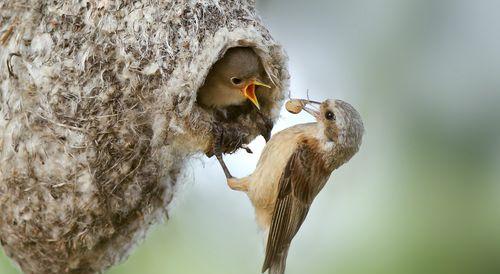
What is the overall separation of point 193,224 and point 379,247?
1.12m

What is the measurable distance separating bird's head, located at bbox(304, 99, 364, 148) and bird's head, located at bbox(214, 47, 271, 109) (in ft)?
0.86

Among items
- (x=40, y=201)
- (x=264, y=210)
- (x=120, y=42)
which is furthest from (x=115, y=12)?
(x=264, y=210)

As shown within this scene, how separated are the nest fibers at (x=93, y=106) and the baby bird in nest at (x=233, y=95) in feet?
0.49

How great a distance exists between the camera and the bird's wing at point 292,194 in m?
4.06

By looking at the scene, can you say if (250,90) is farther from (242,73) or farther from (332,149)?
(332,149)

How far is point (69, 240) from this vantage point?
3805 mm

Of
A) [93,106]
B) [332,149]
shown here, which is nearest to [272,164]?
[332,149]

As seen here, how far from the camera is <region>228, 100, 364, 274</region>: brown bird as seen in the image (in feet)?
13.2

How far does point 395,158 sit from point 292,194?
0.97m

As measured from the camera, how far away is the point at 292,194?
13.4ft

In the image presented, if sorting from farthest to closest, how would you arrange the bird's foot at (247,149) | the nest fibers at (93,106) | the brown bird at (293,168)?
the bird's foot at (247,149), the brown bird at (293,168), the nest fibers at (93,106)

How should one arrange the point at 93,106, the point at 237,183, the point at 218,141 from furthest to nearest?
the point at 237,183
the point at 218,141
the point at 93,106

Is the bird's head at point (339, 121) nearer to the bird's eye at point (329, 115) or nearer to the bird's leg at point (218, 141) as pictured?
the bird's eye at point (329, 115)

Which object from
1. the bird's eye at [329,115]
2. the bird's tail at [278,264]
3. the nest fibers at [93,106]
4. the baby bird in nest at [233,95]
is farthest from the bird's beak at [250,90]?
the bird's tail at [278,264]
